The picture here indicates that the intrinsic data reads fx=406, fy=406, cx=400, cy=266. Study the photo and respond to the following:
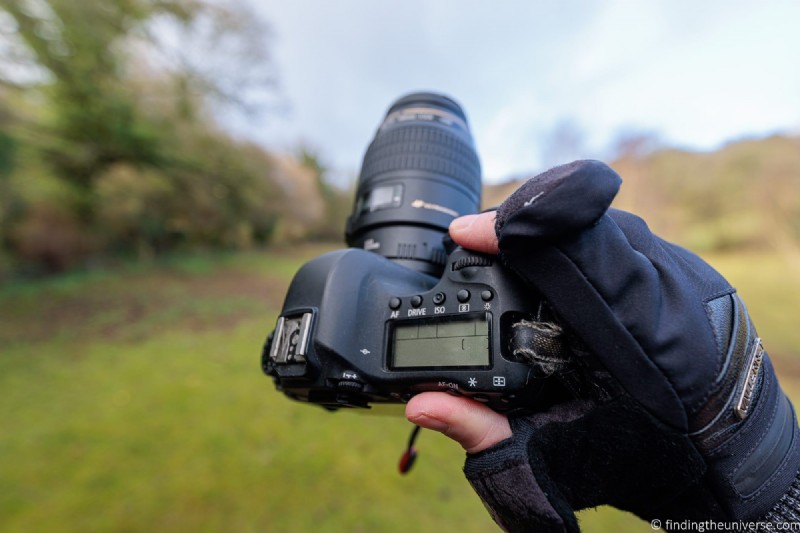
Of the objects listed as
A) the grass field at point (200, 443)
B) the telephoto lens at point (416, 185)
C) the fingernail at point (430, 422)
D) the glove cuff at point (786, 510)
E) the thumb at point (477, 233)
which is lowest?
the grass field at point (200, 443)

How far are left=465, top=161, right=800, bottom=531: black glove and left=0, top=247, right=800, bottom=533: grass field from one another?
20.9 inches

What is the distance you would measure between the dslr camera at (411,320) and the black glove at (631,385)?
5cm

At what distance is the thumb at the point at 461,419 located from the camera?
20.7 inches

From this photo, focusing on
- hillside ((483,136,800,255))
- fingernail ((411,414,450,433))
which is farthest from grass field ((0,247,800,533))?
fingernail ((411,414,450,433))

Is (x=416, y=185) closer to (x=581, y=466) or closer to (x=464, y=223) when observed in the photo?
(x=464, y=223)

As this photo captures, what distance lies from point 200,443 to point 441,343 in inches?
95.2

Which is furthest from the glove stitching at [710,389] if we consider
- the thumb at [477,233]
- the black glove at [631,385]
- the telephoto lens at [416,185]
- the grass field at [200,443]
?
the grass field at [200,443]

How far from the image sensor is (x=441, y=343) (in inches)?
21.7

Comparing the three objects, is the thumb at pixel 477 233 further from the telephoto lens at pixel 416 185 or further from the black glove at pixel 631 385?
the telephoto lens at pixel 416 185

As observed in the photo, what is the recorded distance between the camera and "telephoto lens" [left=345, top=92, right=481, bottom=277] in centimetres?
75

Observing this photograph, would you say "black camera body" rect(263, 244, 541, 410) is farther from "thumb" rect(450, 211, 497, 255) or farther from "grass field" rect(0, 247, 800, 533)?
"grass field" rect(0, 247, 800, 533)

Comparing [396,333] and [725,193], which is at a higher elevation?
[725,193]

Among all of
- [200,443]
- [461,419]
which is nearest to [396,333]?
[461,419]

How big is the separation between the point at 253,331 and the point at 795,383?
4.59 m
